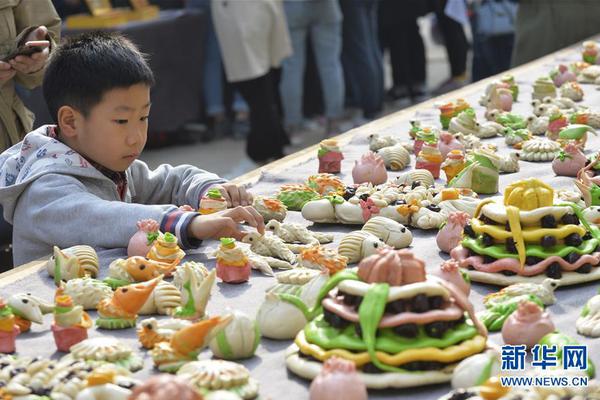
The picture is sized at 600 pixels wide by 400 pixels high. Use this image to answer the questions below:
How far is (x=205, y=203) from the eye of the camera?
2.17 meters

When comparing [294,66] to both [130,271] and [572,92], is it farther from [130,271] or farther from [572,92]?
[130,271]

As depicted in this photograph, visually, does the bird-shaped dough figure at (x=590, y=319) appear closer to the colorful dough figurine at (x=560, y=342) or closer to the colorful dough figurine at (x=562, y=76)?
the colorful dough figurine at (x=560, y=342)

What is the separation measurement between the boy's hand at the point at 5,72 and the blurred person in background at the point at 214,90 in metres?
3.06

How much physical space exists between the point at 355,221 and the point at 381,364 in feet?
2.55

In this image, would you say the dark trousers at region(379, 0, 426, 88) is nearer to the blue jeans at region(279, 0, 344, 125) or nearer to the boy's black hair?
the blue jeans at region(279, 0, 344, 125)

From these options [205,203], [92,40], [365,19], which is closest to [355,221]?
[205,203]

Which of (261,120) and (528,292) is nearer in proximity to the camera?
(528,292)

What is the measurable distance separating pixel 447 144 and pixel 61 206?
0.99 meters

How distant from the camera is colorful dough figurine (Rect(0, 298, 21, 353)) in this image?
1.54 metres

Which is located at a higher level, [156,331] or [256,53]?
[156,331]

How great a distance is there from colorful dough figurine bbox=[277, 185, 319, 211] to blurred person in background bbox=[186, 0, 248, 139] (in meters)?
3.39

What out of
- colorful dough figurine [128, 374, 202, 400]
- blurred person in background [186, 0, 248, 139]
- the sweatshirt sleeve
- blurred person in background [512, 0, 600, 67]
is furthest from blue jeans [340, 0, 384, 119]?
colorful dough figurine [128, 374, 202, 400]

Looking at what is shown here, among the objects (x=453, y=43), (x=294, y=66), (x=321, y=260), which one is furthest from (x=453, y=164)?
(x=453, y=43)

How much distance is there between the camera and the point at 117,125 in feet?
6.93
